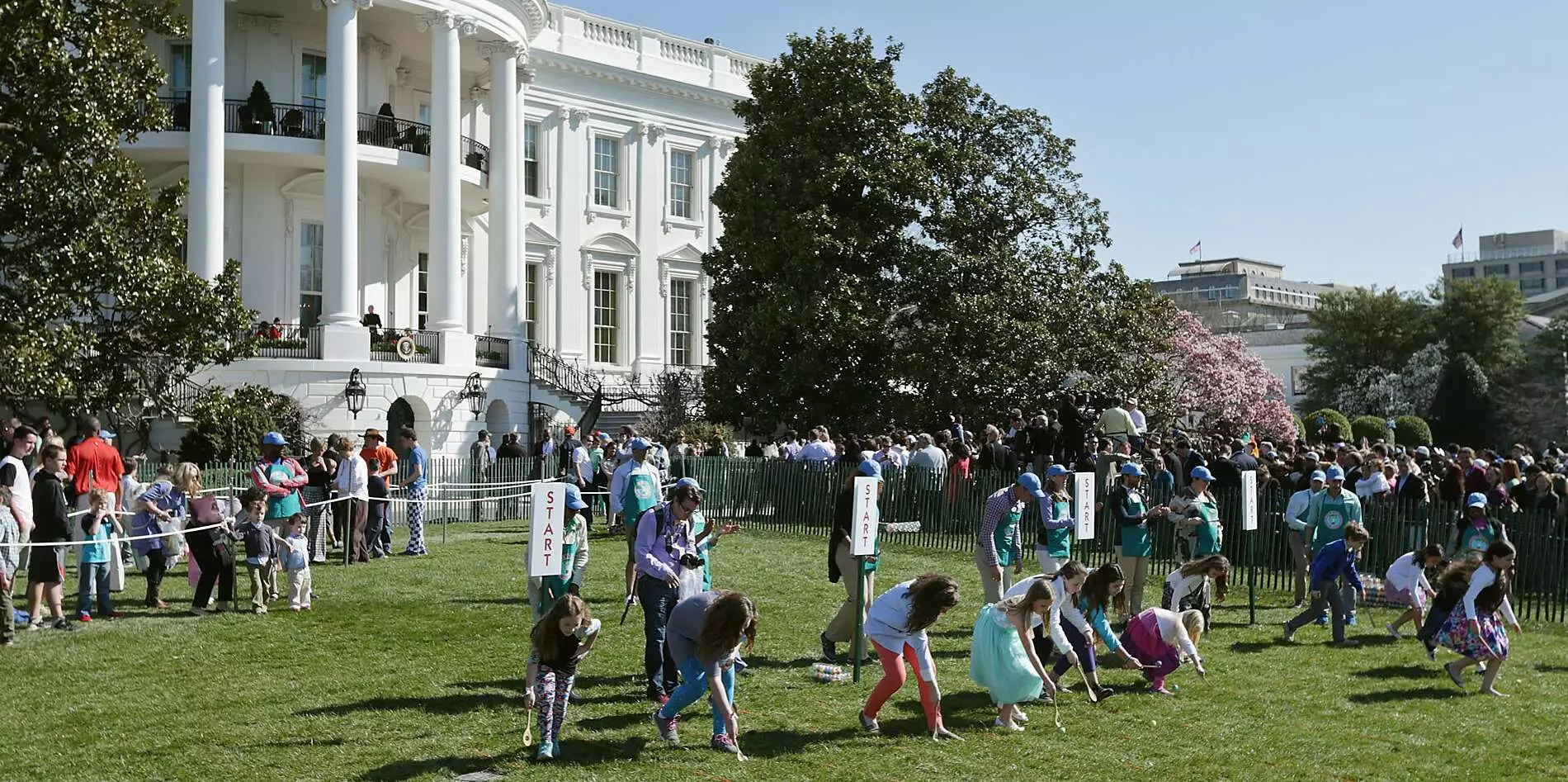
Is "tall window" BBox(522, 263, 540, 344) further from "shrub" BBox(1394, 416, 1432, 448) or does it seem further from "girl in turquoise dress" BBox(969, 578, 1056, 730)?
"girl in turquoise dress" BBox(969, 578, 1056, 730)

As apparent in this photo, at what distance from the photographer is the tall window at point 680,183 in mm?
47031

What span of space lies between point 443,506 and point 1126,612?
11.6 m

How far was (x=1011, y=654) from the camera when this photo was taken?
10.8 metres

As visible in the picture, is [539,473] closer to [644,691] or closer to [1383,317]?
[644,691]

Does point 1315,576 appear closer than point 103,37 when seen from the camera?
Yes

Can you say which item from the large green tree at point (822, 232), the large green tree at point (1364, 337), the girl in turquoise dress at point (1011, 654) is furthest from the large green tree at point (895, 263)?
the large green tree at point (1364, 337)

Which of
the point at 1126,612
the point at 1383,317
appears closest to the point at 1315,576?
the point at 1126,612

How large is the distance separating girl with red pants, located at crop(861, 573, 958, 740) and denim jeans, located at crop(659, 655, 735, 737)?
1095 mm

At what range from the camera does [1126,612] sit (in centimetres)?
1582

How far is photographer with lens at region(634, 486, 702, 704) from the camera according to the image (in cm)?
1098

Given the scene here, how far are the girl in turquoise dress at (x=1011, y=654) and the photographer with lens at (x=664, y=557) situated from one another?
2.23 meters

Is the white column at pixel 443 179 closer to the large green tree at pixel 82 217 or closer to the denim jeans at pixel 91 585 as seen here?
the large green tree at pixel 82 217

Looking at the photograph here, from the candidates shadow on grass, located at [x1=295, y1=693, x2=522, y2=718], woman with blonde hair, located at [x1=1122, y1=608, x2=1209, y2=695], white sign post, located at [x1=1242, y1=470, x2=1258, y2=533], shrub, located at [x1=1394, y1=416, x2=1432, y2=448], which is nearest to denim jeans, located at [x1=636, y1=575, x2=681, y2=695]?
shadow on grass, located at [x1=295, y1=693, x2=522, y2=718]

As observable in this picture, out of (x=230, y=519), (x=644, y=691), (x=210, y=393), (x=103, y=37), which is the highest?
(x=103, y=37)
